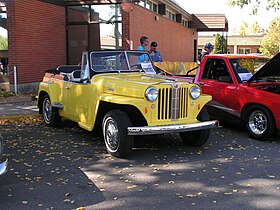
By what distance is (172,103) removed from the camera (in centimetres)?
613

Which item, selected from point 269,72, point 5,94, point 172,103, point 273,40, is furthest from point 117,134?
point 273,40

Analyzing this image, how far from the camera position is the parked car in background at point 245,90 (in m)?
7.11

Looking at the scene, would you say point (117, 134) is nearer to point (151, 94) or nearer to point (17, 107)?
point (151, 94)

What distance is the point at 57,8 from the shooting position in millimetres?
15516

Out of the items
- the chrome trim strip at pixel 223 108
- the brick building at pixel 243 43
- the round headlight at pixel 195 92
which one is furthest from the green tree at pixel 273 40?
the round headlight at pixel 195 92

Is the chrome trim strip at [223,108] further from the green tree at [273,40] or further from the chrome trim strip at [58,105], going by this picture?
the green tree at [273,40]

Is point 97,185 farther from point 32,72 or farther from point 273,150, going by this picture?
point 32,72

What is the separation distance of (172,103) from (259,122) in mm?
2195

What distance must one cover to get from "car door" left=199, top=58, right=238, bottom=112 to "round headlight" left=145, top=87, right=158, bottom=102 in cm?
253

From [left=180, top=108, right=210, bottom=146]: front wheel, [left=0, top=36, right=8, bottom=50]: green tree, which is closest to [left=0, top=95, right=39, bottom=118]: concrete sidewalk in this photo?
[left=0, top=36, right=8, bottom=50]: green tree

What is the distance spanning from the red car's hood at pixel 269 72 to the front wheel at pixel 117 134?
2.96 m

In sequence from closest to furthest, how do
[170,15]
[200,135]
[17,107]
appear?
[200,135], [17,107], [170,15]

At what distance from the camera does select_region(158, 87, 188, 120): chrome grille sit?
6.04 meters

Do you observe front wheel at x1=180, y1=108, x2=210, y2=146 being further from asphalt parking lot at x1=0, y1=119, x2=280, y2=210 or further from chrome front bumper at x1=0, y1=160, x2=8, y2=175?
chrome front bumper at x1=0, y1=160, x2=8, y2=175
